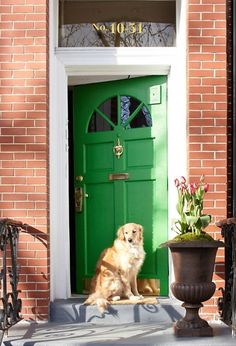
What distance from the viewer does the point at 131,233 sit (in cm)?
600

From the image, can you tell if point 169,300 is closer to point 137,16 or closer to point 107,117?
point 107,117

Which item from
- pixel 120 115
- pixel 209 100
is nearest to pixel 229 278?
pixel 209 100

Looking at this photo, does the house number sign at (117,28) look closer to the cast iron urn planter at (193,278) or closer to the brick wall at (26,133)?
the brick wall at (26,133)

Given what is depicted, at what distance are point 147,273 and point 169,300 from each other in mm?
414

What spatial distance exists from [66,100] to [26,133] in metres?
0.63

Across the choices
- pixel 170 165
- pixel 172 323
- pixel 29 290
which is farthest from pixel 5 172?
pixel 172 323

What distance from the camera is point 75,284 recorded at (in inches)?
257

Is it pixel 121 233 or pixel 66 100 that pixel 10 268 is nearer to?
pixel 121 233

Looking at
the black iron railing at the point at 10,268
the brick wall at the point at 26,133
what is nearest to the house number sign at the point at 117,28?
the brick wall at the point at 26,133

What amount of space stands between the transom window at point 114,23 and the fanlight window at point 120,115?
1.75ft

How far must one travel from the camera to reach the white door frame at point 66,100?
6.12 metres

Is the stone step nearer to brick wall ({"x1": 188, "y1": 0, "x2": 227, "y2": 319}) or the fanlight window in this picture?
brick wall ({"x1": 188, "y1": 0, "x2": 227, "y2": 319})

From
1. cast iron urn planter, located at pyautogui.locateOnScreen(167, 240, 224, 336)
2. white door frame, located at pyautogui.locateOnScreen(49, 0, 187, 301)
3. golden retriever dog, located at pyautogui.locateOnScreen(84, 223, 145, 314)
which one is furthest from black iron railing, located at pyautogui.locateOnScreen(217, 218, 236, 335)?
white door frame, located at pyautogui.locateOnScreen(49, 0, 187, 301)

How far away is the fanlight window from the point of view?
646 cm
